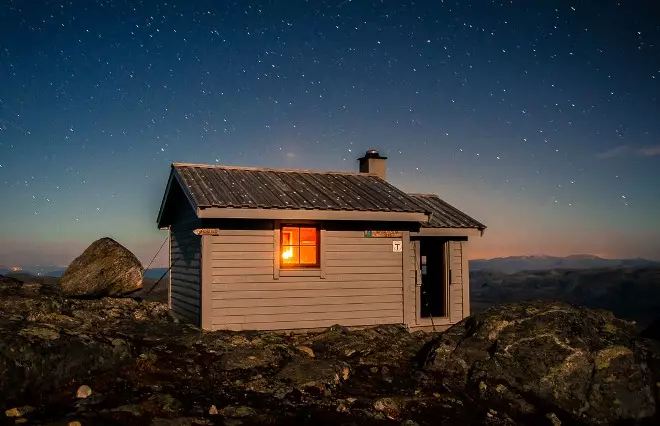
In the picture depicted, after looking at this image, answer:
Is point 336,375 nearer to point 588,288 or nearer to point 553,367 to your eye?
point 553,367

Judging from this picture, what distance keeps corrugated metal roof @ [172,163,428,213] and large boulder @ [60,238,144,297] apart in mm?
4092

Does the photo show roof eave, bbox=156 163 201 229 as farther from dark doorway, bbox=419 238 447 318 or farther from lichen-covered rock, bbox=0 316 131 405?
dark doorway, bbox=419 238 447 318

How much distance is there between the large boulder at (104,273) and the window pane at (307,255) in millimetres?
6146

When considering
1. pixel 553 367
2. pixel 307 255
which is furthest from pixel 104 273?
pixel 553 367

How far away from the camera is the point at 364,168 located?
18453mm

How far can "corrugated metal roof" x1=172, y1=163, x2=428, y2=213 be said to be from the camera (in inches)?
507

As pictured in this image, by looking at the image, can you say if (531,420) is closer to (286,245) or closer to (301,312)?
(301,312)

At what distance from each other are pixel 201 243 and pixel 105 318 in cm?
335

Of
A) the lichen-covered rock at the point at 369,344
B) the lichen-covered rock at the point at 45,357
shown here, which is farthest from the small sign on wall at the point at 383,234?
the lichen-covered rock at the point at 45,357

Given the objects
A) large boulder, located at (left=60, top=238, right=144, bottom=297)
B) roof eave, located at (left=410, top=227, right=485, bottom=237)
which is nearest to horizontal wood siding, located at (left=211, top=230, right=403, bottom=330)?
roof eave, located at (left=410, top=227, right=485, bottom=237)

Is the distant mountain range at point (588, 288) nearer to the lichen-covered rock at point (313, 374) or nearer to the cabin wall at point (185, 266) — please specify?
the cabin wall at point (185, 266)

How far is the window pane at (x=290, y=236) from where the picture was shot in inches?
538

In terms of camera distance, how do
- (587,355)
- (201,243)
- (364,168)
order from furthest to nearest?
(364,168) → (201,243) → (587,355)

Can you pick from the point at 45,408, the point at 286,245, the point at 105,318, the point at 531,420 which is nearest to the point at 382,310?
the point at 286,245
